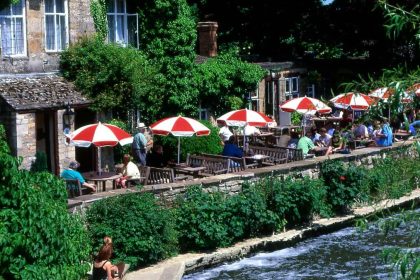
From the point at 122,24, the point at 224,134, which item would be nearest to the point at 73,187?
the point at 224,134

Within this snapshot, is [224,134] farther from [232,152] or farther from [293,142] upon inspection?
[232,152]

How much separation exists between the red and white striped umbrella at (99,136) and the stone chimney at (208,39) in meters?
10.4

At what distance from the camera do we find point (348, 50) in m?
38.7

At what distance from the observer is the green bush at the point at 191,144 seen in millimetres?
24203

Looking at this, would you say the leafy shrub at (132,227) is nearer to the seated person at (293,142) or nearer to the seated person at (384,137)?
the seated person at (293,142)

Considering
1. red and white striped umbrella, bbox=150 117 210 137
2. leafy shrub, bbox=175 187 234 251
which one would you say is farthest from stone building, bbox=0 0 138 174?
leafy shrub, bbox=175 187 234 251

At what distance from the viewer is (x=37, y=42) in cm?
2302

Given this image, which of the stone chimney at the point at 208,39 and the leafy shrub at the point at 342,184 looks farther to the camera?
the stone chimney at the point at 208,39

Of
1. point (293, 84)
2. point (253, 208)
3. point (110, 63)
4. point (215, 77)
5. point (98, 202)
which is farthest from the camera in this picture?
point (293, 84)

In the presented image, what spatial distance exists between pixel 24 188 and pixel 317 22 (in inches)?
1074

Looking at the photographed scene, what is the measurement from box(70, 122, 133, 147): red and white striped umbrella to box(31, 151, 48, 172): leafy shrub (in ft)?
7.10

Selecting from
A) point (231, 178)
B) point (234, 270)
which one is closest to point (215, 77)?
point (231, 178)

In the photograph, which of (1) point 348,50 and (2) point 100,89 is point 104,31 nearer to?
(2) point 100,89

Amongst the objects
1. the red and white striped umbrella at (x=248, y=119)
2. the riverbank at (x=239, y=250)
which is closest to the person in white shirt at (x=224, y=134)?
the red and white striped umbrella at (x=248, y=119)
